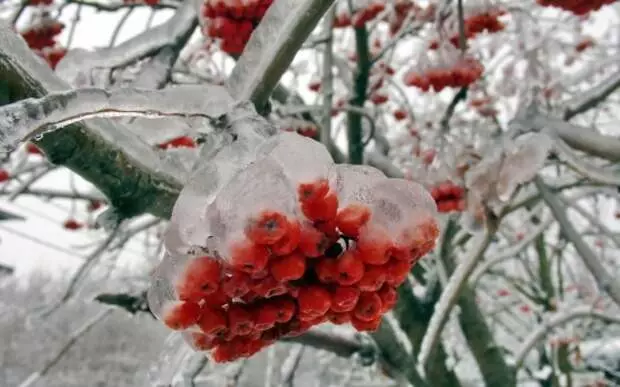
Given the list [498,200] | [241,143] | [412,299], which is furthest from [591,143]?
[412,299]

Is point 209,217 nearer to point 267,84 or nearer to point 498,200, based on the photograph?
point 267,84

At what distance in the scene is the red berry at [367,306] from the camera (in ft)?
2.93

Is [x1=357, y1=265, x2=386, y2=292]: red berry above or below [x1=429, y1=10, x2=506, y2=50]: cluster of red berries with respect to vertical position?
above

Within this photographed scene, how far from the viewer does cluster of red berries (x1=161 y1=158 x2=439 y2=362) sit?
78 centimetres

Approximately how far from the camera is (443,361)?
11.4ft

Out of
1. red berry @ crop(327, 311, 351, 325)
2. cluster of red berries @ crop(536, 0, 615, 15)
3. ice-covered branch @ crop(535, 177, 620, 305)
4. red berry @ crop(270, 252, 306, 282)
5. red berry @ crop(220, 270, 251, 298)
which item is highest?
cluster of red berries @ crop(536, 0, 615, 15)

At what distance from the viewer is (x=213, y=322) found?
0.85 metres

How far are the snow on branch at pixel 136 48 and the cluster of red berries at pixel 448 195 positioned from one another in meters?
1.27

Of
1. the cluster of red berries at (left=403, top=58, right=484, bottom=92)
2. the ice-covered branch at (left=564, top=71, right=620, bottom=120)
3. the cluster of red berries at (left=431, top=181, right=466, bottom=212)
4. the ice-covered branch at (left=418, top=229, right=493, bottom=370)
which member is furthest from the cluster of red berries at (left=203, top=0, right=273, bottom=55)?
the ice-covered branch at (left=564, top=71, right=620, bottom=120)

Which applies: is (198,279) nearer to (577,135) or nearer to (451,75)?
(577,135)

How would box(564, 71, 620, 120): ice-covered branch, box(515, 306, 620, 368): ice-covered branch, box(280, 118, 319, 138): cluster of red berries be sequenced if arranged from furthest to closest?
box(515, 306, 620, 368): ice-covered branch
box(280, 118, 319, 138): cluster of red berries
box(564, 71, 620, 120): ice-covered branch

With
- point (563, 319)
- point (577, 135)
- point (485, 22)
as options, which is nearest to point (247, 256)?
point (577, 135)

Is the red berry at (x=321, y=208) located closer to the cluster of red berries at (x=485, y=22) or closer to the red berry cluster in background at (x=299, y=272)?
the red berry cluster in background at (x=299, y=272)

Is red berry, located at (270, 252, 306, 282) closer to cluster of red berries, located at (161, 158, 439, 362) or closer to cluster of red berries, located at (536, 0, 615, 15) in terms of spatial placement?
cluster of red berries, located at (161, 158, 439, 362)
